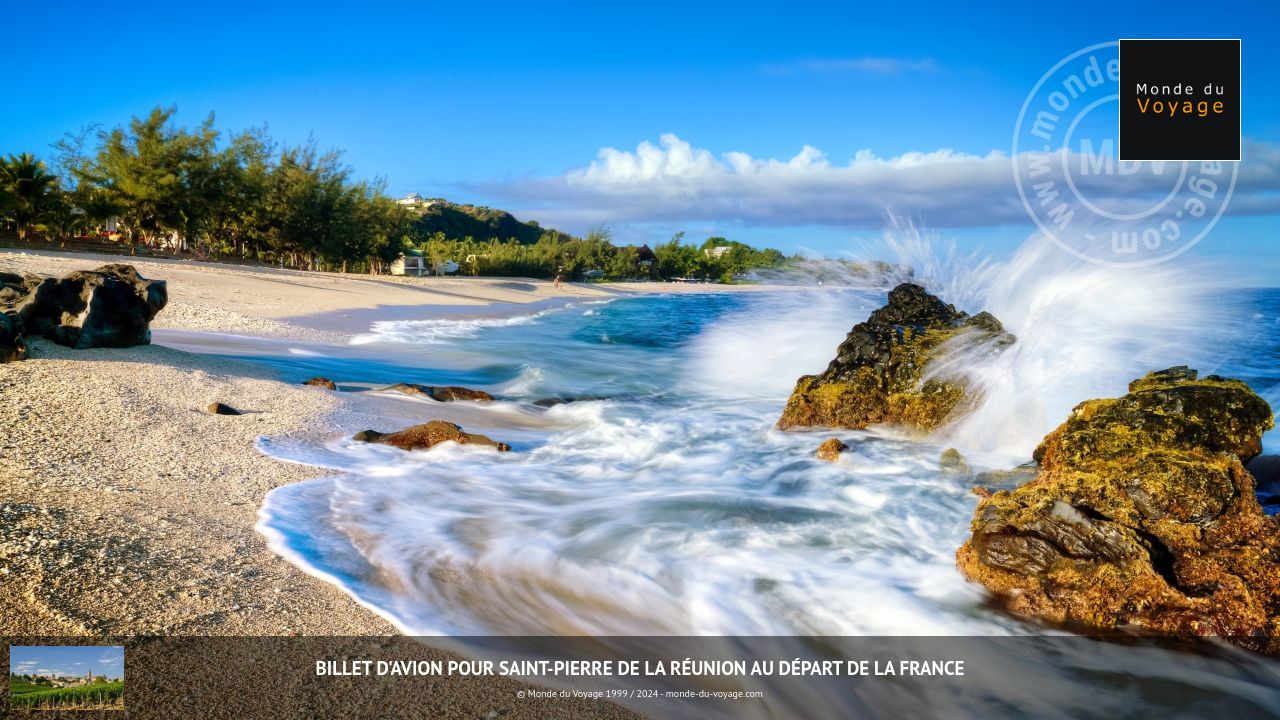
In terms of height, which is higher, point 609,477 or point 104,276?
point 104,276

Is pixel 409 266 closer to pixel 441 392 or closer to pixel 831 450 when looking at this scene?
pixel 441 392

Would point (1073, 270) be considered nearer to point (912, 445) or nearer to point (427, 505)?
point (912, 445)

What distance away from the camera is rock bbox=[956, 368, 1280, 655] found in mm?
3588

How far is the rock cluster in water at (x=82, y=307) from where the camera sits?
719 cm

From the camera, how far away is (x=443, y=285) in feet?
133

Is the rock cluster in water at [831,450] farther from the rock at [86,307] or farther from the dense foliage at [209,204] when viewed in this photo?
the dense foliage at [209,204]

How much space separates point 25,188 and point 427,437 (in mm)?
36119

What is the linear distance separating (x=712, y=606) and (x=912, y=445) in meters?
3.80

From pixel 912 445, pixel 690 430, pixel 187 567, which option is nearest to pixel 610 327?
pixel 690 430

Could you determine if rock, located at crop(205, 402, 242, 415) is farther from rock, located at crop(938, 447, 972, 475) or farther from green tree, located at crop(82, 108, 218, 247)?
green tree, located at crop(82, 108, 218, 247)

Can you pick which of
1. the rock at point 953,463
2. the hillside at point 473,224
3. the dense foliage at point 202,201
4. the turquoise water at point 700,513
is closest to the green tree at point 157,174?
the dense foliage at point 202,201

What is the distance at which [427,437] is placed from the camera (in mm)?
6480

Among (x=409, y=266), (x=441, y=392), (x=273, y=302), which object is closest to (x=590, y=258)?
(x=409, y=266)

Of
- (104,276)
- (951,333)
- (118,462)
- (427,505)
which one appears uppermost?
(104,276)
